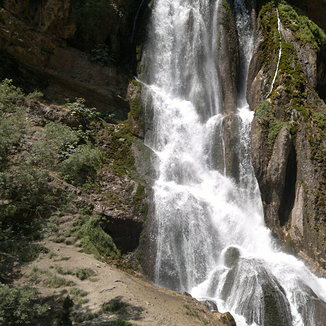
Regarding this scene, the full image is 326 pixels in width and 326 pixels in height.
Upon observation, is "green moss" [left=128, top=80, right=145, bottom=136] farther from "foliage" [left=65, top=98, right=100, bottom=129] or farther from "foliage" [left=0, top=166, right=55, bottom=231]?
"foliage" [left=0, top=166, right=55, bottom=231]

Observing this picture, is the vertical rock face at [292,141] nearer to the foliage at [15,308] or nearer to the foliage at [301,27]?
the foliage at [301,27]

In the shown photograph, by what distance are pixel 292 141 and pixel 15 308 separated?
1284 cm

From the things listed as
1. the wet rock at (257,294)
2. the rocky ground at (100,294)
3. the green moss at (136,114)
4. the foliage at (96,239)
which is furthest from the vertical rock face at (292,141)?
the foliage at (96,239)

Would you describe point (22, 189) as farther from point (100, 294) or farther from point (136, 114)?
point (136, 114)

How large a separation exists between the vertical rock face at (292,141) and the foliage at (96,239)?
683cm

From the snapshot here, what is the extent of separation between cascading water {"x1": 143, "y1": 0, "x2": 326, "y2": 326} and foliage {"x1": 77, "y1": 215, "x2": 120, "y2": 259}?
2.09m

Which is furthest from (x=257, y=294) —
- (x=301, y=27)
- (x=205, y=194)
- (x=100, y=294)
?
(x=301, y=27)

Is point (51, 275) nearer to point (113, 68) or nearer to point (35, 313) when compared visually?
point (35, 313)

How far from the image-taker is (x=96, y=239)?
1266cm

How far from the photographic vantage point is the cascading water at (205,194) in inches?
476

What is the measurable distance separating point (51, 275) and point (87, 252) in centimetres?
179

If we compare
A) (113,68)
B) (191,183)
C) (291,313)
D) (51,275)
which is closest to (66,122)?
(113,68)

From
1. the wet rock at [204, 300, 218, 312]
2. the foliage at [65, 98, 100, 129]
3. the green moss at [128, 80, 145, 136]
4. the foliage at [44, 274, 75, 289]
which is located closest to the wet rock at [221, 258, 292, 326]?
the wet rock at [204, 300, 218, 312]

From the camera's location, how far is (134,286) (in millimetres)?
10211
